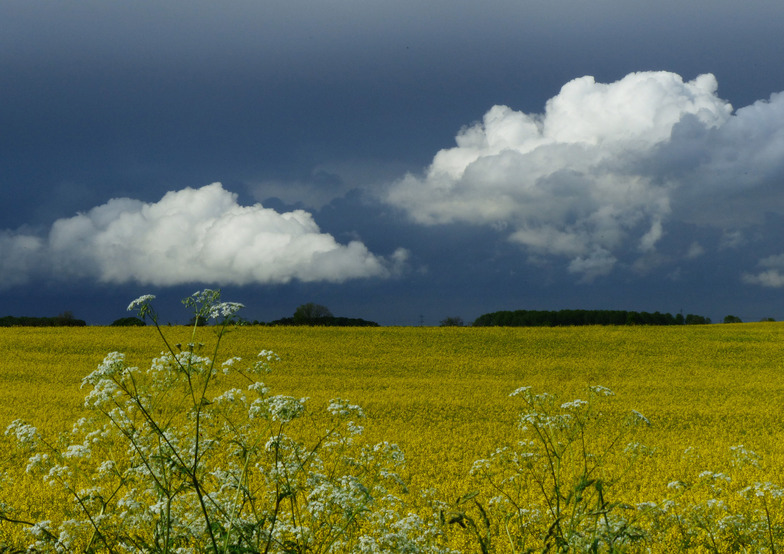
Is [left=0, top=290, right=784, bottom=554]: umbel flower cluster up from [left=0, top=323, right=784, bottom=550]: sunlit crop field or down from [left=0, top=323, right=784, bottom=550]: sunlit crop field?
up

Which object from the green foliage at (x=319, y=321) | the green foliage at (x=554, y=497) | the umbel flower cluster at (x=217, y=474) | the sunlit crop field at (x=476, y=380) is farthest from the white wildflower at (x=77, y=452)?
the green foliage at (x=319, y=321)

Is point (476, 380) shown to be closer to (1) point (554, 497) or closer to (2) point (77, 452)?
(1) point (554, 497)

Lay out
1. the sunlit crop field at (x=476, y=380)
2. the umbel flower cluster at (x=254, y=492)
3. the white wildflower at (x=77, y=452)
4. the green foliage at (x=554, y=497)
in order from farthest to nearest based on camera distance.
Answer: the sunlit crop field at (x=476, y=380) < the white wildflower at (x=77, y=452) < the umbel flower cluster at (x=254, y=492) < the green foliage at (x=554, y=497)

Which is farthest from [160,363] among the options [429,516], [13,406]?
[13,406]

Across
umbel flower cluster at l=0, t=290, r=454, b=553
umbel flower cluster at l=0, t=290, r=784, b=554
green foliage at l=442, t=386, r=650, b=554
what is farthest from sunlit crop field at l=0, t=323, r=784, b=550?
umbel flower cluster at l=0, t=290, r=454, b=553

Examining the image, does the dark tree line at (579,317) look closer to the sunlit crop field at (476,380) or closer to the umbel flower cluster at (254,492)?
the sunlit crop field at (476,380)

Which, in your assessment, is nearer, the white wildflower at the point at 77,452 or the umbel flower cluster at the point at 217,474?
the umbel flower cluster at the point at 217,474

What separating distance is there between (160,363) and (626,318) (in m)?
56.1

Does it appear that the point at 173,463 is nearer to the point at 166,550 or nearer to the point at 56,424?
the point at 166,550

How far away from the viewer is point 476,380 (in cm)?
2644

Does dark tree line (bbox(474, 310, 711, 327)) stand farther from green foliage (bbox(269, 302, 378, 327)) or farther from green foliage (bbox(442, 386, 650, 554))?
green foliage (bbox(442, 386, 650, 554))

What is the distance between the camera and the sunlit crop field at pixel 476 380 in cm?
1293

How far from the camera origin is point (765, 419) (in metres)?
18.8

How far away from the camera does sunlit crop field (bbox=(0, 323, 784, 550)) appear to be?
12930mm
